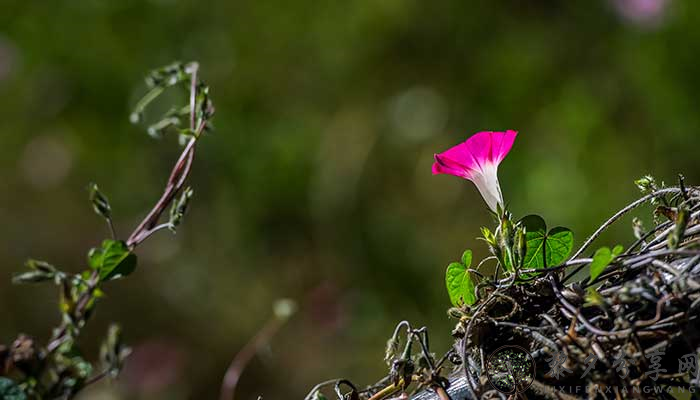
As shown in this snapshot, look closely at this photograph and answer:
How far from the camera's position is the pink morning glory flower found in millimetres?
664

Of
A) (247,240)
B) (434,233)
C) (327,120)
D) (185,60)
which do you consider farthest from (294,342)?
(185,60)

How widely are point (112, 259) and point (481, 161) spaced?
0.32 meters

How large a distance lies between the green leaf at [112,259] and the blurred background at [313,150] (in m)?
1.39

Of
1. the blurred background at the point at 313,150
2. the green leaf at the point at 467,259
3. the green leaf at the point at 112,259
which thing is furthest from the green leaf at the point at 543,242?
the blurred background at the point at 313,150

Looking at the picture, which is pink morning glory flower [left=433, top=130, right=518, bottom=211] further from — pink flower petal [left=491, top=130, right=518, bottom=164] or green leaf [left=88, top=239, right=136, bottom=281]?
green leaf [left=88, top=239, right=136, bottom=281]

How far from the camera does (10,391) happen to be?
1.72 ft

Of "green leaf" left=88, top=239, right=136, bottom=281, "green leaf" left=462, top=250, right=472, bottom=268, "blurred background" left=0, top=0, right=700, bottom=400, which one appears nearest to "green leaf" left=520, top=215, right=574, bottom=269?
"green leaf" left=462, top=250, right=472, bottom=268

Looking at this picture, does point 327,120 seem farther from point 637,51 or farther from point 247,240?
point 637,51

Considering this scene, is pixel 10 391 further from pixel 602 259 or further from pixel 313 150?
pixel 313 150

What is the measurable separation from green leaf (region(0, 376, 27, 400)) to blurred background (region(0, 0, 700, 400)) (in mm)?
1436

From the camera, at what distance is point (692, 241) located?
0.57m

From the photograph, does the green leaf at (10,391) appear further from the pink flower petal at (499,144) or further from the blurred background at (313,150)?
the blurred background at (313,150)

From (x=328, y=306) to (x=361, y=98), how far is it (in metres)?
0.63

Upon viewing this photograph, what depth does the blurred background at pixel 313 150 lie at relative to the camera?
207cm
